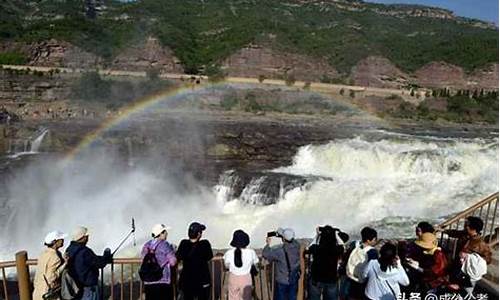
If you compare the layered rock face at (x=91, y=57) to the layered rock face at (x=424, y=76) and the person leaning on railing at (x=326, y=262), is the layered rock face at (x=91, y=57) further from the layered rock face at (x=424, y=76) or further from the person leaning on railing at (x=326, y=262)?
the person leaning on railing at (x=326, y=262)

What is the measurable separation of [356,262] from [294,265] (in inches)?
23.7

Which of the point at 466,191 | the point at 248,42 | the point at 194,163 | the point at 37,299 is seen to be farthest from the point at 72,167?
the point at 248,42

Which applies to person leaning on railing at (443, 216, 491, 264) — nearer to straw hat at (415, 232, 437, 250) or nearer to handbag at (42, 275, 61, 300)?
straw hat at (415, 232, 437, 250)

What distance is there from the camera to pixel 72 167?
22422 millimetres

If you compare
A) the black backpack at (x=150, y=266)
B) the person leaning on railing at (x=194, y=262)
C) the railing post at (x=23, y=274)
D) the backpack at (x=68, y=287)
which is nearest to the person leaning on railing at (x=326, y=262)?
the person leaning on railing at (x=194, y=262)

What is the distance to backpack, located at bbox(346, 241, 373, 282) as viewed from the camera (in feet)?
14.9

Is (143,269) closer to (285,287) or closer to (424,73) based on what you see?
(285,287)

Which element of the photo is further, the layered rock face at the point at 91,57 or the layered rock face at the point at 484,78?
the layered rock face at the point at 91,57

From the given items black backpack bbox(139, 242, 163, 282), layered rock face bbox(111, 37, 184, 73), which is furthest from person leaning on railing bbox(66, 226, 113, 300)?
layered rock face bbox(111, 37, 184, 73)

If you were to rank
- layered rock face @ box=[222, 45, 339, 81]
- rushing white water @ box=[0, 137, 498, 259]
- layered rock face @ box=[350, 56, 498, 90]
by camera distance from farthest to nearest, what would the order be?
layered rock face @ box=[222, 45, 339, 81] → layered rock face @ box=[350, 56, 498, 90] → rushing white water @ box=[0, 137, 498, 259]

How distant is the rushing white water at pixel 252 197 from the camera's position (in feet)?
51.1

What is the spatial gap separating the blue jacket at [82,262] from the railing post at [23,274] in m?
0.64

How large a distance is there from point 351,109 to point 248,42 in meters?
29.7

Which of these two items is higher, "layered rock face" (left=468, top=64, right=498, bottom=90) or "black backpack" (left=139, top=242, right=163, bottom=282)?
"layered rock face" (left=468, top=64, right=498, bottom=90)
